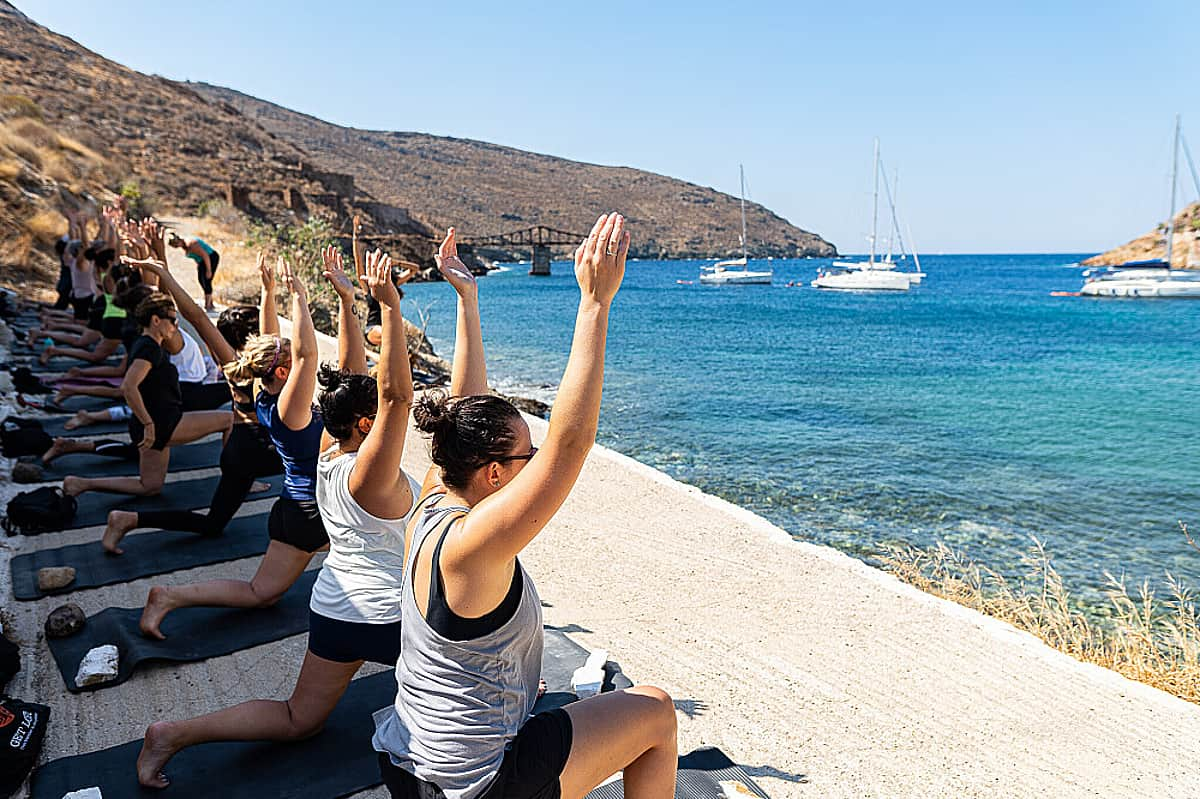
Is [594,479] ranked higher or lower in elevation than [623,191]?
lower

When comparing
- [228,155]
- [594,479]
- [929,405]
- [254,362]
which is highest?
[228,155]

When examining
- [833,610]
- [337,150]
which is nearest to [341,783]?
[833,610]

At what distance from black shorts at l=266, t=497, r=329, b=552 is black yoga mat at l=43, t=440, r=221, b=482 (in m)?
3.00

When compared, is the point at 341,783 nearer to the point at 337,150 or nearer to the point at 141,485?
the point at 141,485

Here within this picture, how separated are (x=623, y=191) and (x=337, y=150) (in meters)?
36.9

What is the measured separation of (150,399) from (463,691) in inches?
169

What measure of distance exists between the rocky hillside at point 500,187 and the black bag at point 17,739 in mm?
79369

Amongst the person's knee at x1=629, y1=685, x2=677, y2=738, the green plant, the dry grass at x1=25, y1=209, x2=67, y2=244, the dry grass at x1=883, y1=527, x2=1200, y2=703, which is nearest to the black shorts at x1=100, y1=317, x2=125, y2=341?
the green plant

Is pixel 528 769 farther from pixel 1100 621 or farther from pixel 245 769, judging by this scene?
pixel 1100 621

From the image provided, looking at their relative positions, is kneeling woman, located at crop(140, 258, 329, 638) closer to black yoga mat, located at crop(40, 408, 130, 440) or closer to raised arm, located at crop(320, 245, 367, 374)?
raised arm, located at crop(320, 245, 367, 374)

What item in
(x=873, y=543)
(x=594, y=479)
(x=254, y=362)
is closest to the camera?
(x=254, y=362)

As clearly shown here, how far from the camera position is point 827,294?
224 feet

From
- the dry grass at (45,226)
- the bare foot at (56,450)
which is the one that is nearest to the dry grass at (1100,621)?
the bare foot at (56,450)

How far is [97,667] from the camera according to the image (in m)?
3.55
